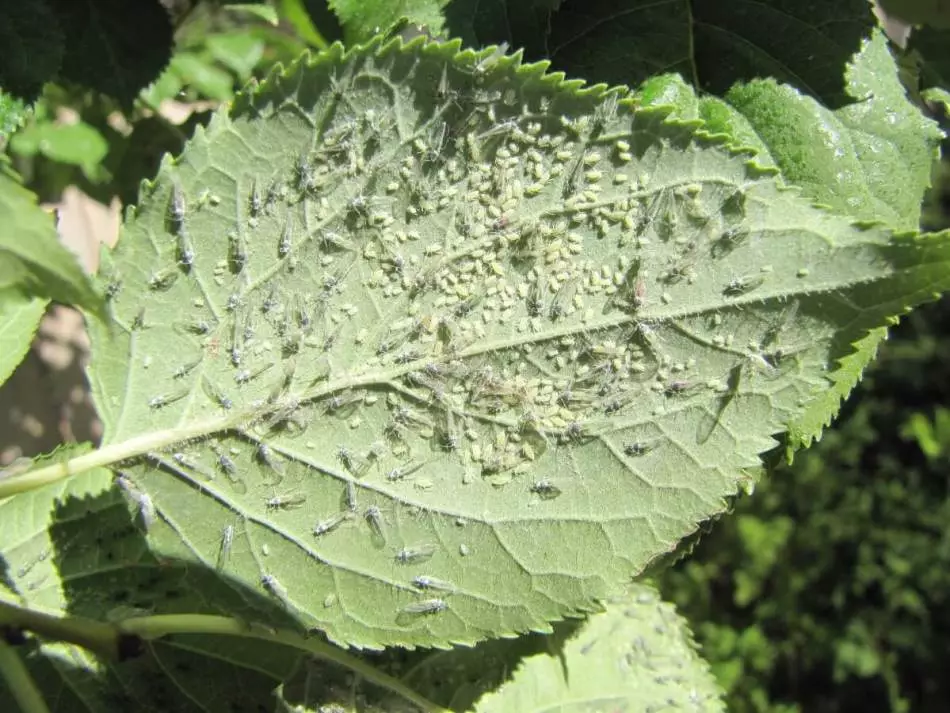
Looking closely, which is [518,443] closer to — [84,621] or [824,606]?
[84,621]

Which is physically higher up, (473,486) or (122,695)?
(473,486)

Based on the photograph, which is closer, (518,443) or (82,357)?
(518,443)

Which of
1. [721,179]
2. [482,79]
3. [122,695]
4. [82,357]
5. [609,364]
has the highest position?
[482,79]

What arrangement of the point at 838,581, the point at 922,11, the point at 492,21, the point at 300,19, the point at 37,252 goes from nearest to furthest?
the point at 37,252, the point at 492,21, the point at 922,11, the point at 300,19, the point at 838,581

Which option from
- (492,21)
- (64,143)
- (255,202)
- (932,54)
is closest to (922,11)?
(932,54)

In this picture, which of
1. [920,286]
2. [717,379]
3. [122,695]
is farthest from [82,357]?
[920,286]

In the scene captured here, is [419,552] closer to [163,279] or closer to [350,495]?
[350,495]

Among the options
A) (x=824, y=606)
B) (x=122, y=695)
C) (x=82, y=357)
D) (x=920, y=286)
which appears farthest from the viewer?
(x=824, y=606)
